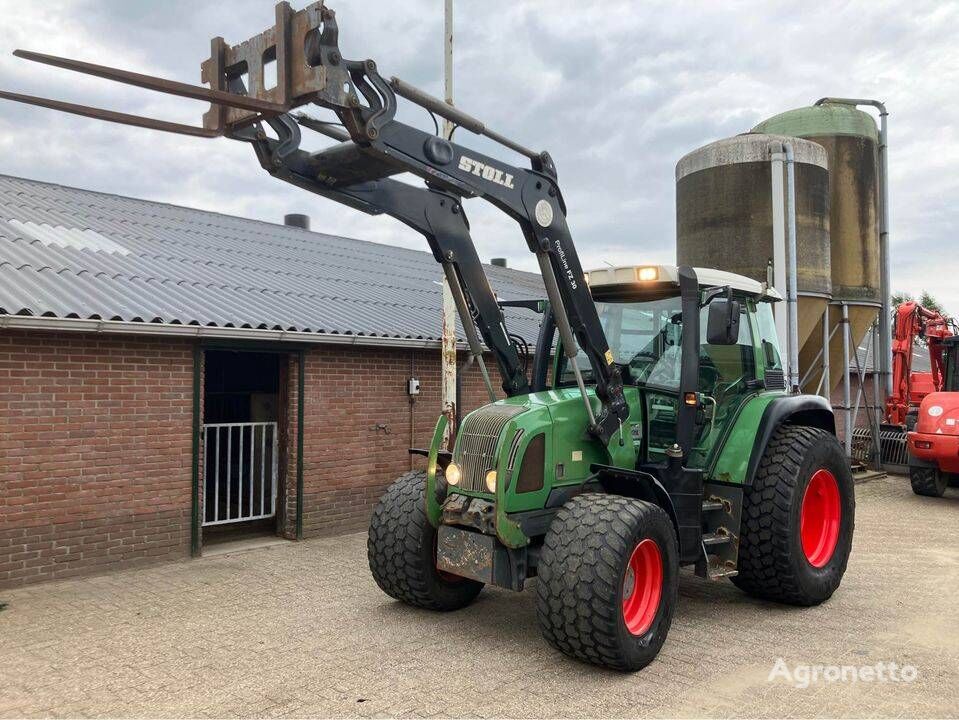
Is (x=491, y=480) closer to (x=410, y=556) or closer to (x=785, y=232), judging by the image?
(x=410, y=556)

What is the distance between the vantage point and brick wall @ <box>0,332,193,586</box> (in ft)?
21.5

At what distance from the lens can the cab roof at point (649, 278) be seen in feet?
18.6

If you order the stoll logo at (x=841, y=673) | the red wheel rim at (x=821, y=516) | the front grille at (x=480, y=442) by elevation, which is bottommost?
the stoll logo at (x=841, y=673)

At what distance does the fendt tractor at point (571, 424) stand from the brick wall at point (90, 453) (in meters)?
2.82

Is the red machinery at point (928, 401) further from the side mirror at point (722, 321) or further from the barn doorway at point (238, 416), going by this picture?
the barn doorway at point (238, 416)

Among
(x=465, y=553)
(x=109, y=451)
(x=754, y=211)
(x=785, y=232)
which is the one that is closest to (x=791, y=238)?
(x=785, y=232)

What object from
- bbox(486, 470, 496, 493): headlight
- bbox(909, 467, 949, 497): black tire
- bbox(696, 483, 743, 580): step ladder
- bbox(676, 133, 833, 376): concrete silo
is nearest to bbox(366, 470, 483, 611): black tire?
bbox(486, 470, 496, 493): headlight

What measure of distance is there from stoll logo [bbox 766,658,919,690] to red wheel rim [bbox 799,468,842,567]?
169cm

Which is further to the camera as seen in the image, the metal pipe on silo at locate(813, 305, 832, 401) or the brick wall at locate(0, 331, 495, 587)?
the metal pipe on silo at locate(813, 305, 832, 401)

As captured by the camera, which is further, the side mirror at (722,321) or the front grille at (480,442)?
the side mirror at (722,321)

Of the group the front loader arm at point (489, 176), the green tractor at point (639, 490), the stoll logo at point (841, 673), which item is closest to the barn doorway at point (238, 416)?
the green tractor at point (639, 490)

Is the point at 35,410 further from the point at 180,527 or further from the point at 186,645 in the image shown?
the point at 186,645

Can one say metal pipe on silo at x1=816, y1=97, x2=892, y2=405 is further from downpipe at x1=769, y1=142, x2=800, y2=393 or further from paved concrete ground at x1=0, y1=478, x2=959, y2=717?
paved concrete ground at x1=0, y1=478, x2=959, y2=717

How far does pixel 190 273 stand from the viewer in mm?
9109
